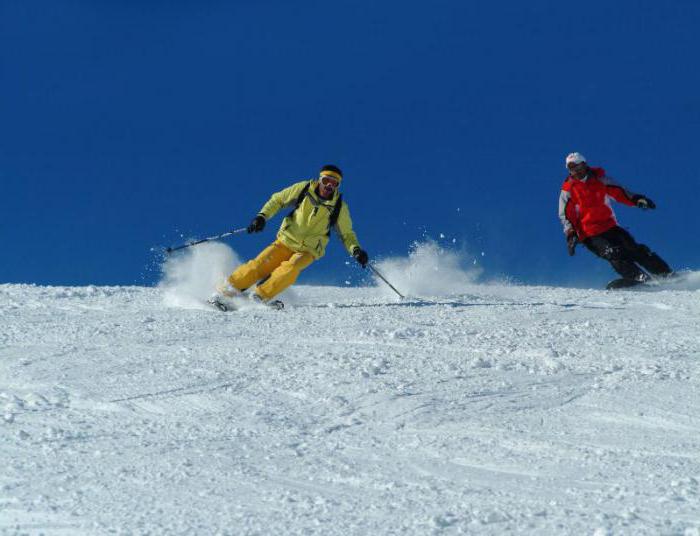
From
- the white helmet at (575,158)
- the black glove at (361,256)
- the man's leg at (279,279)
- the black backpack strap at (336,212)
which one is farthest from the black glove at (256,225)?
the white helmet at (575,158)

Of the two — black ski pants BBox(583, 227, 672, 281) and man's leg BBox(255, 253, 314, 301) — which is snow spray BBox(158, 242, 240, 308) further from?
black ski pants BBox(583, 227, 672, 281)

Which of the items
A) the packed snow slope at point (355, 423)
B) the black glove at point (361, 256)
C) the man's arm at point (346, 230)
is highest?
the man's arm at point (346, 230)

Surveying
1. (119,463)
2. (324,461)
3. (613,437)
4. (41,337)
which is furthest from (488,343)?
(41,337)

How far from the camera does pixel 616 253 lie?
38.0 ft

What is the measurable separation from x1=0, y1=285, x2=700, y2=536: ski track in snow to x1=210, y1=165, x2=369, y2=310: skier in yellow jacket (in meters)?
1.30

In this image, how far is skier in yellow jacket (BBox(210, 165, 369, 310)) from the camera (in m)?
9.20

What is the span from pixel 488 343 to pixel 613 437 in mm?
2490

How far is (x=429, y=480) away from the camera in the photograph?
3.46 m

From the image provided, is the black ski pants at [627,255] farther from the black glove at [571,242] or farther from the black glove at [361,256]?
the black glove at [361,256]

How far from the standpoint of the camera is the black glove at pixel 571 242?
11.8 meters

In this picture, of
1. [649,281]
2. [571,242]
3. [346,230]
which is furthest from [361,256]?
[649,281]

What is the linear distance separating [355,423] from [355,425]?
0.04 m

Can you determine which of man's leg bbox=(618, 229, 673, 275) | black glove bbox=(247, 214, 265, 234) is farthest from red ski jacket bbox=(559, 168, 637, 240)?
black glove bbox=(247, 214, 265, 234)

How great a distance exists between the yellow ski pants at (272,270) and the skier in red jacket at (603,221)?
15.5 ft
